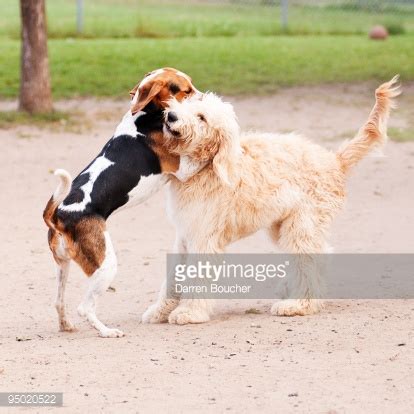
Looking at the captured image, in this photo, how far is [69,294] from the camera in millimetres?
7629

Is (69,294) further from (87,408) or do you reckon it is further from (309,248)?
(87,408)

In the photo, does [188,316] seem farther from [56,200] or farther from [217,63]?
[217,63]

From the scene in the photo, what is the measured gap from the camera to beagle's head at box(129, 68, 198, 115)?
6355 mm

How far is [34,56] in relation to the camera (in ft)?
43.0

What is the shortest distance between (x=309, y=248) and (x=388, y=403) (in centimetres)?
176

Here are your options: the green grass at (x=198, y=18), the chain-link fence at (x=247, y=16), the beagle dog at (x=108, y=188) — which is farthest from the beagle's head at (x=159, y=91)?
the chain-link fence at (x=247, y=16)

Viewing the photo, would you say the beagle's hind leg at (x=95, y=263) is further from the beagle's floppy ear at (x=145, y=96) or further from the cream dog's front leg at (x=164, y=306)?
the beagle's floppy ear at (x=145, y=96)

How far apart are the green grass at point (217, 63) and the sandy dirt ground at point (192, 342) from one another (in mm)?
4908

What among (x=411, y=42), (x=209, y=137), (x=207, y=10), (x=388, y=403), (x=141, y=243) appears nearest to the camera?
(x=388, y=403)

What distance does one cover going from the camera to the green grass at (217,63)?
15180mm

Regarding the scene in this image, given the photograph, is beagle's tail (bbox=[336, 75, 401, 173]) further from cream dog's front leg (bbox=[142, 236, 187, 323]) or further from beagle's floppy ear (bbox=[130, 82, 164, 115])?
beagle's floppy ear (bbox=[130, 82, 164, 115])

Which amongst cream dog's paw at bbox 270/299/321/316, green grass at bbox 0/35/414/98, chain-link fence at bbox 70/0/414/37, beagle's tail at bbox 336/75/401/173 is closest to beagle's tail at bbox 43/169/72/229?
cream dog's paw at bbox 270/299/321/316

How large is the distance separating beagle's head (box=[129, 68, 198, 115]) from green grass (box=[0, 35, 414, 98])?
8.27m

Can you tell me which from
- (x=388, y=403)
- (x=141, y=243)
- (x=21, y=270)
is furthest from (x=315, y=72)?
(x=388, y=403)
